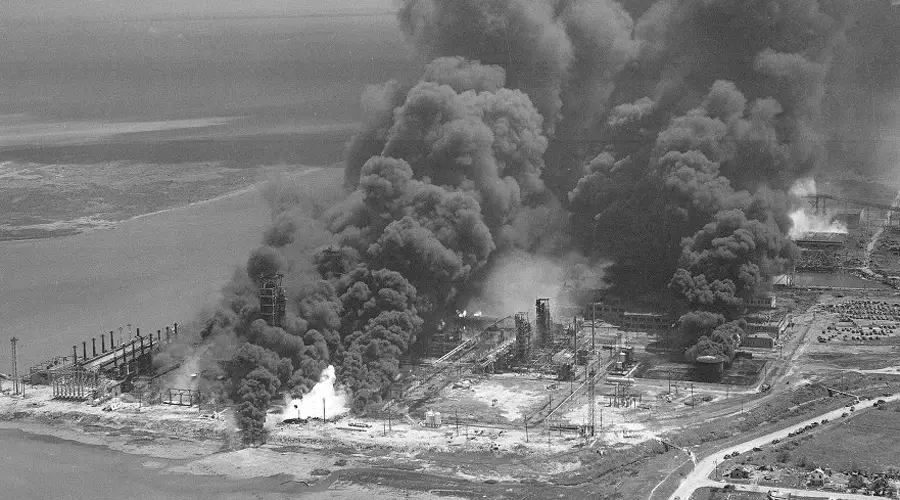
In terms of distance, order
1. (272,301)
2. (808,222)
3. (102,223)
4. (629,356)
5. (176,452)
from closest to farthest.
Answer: (176,452)
(272,301)
(629,356)
(808,222)
(102,223)

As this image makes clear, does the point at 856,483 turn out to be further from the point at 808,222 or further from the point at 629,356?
the point at 808,222

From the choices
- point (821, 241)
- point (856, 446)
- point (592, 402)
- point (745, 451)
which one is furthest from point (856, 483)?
point (821, 241)

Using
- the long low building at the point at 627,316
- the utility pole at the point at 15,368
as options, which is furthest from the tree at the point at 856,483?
the utility pole at the point at 15,368

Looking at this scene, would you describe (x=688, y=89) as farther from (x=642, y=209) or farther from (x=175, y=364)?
(x=175, y=364)

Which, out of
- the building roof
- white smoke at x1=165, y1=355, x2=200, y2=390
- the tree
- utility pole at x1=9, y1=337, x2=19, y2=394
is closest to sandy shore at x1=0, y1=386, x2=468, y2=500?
utility pole at x1=9, y1=337, x2=19, y2=394

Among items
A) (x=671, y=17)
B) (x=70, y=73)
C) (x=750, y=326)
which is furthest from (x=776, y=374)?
(x=70, y=73)

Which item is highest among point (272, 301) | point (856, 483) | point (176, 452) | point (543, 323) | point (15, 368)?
point (272, 301)
